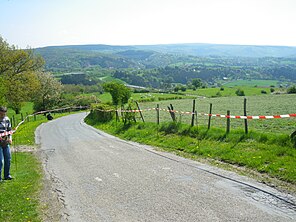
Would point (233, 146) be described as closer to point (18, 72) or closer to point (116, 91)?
point (18, 72)

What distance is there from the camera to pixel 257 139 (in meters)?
12.9

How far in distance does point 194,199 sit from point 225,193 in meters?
0.89

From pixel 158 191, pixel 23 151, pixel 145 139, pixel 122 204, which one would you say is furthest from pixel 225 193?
pixel 23 151

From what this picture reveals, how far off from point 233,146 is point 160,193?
5637mm

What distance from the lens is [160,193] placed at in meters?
8.22

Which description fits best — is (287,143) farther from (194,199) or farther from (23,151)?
(23,151)

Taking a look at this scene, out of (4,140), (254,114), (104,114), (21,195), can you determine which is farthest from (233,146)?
(104,114)

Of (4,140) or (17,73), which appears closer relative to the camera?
(4,140)

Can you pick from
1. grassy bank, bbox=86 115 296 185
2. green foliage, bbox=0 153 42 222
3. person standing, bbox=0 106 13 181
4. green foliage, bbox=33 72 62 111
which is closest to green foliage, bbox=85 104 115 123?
grassy bank, bbox=86 115 296 185

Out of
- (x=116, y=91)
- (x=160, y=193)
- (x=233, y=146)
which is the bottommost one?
(x=116, y=91)

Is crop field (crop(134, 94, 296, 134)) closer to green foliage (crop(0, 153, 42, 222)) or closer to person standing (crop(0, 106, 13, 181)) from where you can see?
green foliage (crop(0, 153, 42, 222))

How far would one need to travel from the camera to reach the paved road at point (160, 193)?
6734 millimetres

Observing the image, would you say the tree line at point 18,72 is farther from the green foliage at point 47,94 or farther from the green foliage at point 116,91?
the green foliage at point 47,94

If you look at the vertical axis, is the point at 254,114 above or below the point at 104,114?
above
